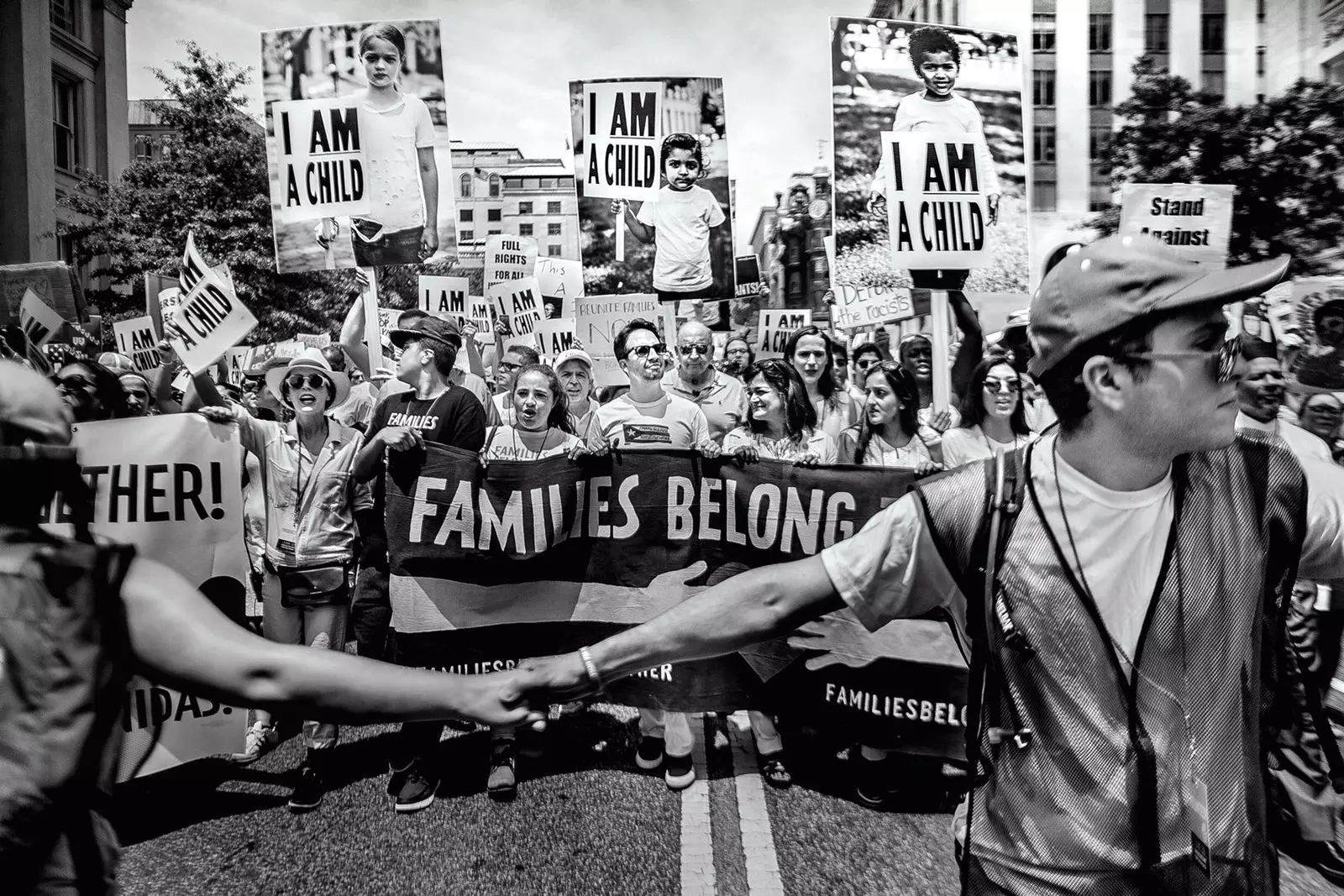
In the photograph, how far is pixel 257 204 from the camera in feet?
79.8

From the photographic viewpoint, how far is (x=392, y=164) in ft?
Answer: 25.2

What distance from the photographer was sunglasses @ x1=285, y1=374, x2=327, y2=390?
16.3 feet

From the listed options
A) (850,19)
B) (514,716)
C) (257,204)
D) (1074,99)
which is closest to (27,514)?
(514,716)

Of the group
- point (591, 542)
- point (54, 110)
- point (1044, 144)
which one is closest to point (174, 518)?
point (591, 542)

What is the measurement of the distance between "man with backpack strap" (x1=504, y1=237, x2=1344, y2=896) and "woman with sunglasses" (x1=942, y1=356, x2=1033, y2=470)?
346 cm

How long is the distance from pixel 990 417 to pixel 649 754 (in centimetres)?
257

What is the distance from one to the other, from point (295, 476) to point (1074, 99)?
61883 millimetres

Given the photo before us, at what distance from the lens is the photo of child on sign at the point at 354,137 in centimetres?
754

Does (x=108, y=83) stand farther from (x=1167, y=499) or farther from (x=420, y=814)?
(x=1167, y=499)

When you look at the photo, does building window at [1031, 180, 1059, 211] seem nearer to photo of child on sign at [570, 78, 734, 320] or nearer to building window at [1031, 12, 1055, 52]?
building window at [1031, 12, 1055, 52]

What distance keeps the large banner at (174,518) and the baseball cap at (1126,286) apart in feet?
12.4

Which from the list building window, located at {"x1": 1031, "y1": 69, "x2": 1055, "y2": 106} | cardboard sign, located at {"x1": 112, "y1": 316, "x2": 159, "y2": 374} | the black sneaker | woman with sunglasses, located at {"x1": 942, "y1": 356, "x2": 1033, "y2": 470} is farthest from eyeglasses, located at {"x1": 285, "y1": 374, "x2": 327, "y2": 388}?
building window, located at {"x1": 1031, "y1": 69, "x2": 1055, "y2": 106}

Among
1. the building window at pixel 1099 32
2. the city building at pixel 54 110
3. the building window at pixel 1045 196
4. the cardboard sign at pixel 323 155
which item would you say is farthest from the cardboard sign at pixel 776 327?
the building window at pixel 1099 32

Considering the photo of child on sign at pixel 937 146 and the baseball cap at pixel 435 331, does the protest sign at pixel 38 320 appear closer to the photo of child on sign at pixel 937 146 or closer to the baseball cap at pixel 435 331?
the baseball cap at pixel 435 331
